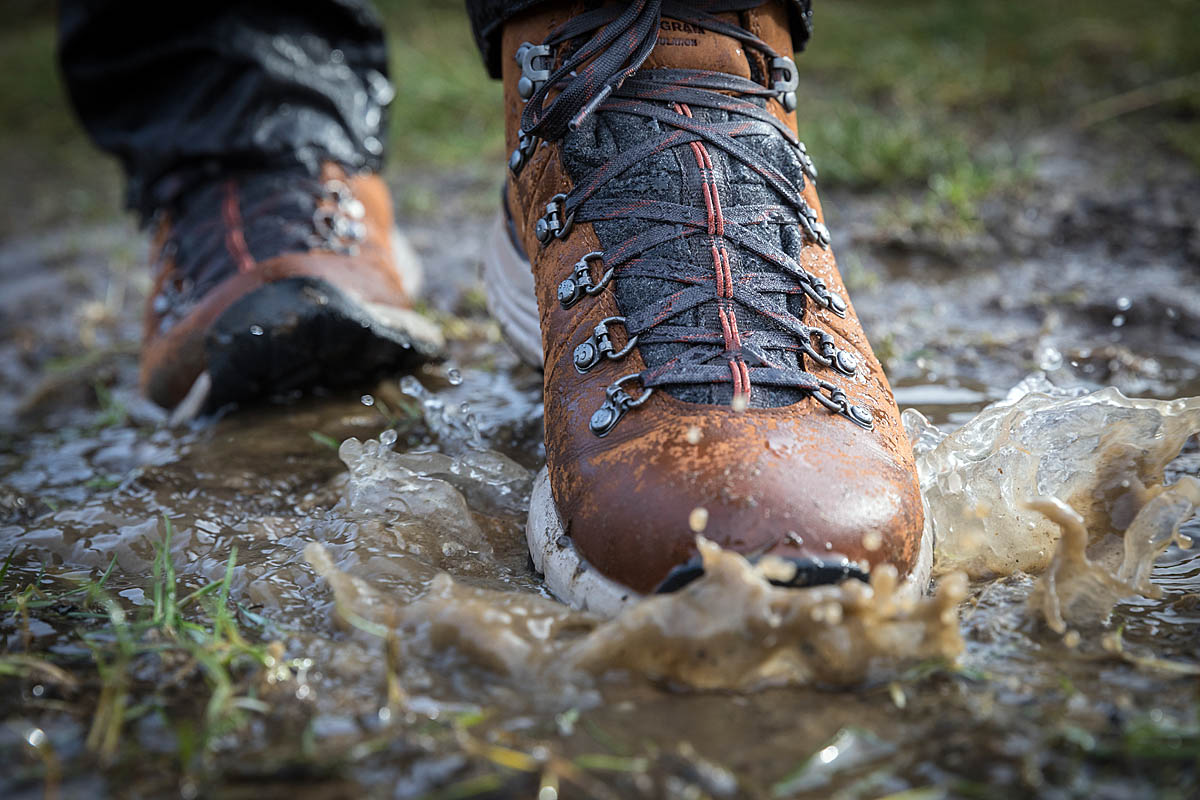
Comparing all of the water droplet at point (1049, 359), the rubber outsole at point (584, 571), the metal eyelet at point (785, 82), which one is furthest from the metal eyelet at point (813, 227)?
the water droplet at point (1049, 359)

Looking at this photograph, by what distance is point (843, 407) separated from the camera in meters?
1.38

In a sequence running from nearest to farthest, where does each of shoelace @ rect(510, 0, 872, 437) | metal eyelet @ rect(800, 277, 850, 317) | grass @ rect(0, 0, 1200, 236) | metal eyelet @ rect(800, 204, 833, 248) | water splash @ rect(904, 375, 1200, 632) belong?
water splash @ rect(904, 375, 1200, 632) < shoelace @ rect(510, 0, 872, 437) < metal eyelet @ rect(800, 277, 850, 317) < metal eyelet @ rect(800, 204, 833, 248) < grass @ rect(0, 0, 1200, 236)

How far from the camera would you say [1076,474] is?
1.47 meters

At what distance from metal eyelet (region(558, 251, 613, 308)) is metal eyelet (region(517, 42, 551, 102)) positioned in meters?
0.32

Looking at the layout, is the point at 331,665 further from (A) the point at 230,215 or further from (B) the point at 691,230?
(A) the point at 230,215

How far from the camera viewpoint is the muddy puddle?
1.02 metres

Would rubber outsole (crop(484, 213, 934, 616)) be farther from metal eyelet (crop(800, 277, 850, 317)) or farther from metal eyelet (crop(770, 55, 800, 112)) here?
metal eyelet (crop(770, 55, 800, 112))

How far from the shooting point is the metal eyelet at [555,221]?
5.41 feet

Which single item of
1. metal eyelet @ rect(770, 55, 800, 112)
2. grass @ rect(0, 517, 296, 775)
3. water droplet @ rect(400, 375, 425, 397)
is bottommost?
water droplet @ rect(400, 375, 425, 397)

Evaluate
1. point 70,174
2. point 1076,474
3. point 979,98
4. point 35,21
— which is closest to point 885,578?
point 1076,474

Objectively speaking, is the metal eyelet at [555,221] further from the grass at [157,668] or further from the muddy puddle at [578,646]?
the grass at [157,668]

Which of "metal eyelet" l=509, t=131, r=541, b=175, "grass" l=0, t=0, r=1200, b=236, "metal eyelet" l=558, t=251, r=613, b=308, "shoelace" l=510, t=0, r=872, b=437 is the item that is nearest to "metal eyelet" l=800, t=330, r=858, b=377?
"shoelace" l=510, t=0, r=872, b=437

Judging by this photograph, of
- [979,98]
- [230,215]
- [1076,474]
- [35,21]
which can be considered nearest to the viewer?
[1076,474]

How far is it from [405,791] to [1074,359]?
1947 mm
